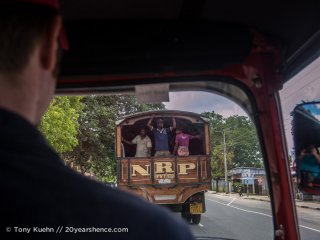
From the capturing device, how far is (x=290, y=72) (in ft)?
7.59

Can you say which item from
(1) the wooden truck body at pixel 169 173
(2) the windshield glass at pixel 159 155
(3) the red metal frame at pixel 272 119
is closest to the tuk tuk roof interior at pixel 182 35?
(3) the red metal frame at pixel 272 119

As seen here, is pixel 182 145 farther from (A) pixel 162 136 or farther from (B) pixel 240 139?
A: (B) pixel 240 139

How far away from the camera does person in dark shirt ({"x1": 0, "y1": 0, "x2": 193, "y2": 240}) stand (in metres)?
0.78

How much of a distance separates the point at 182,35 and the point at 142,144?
9.08 metres

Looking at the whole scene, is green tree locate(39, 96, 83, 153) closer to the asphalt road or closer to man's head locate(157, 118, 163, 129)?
man's head locate(157, 118, 163, 129)

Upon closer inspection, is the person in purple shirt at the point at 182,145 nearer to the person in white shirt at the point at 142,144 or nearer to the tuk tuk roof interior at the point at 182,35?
the person in white shirt at the point at 142,144

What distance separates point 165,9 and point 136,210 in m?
1.46

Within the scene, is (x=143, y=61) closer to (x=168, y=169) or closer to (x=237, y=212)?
(x=237, y=212)

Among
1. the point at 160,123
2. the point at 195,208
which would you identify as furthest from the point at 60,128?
the point at 195,208

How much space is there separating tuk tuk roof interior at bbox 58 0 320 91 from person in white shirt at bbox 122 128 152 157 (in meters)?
8.25

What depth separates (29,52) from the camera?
89 cm

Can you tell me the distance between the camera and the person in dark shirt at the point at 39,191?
2.56ft

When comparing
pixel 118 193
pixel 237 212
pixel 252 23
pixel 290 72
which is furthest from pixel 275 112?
pixel 237 212

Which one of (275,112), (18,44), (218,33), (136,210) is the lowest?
(136,210)
